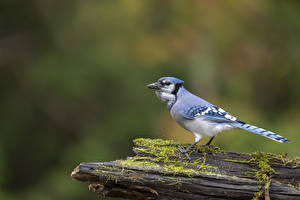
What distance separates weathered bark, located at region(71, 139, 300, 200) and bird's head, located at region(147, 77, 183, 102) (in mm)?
954

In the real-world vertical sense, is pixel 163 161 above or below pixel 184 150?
below

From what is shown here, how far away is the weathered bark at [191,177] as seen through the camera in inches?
136

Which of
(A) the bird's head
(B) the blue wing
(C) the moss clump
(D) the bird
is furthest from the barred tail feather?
(A) the bird's head

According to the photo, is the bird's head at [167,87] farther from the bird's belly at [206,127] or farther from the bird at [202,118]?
the bird's belly at [206,127]

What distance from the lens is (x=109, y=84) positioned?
7426 mm

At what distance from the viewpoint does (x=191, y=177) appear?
3523mm

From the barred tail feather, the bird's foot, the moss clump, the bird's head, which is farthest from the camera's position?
the bird's head

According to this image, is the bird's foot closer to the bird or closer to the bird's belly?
the bird

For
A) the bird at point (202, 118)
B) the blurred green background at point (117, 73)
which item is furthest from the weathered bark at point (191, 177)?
the blurred green background at point (117, 73)

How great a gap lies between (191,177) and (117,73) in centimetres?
380

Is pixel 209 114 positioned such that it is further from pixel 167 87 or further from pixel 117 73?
pixel 117 73

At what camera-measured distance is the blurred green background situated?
21.3 ft

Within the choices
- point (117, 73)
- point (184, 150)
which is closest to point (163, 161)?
point (184, 150)

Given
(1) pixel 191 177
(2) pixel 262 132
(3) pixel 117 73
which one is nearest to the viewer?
(1) pixel 191 177
